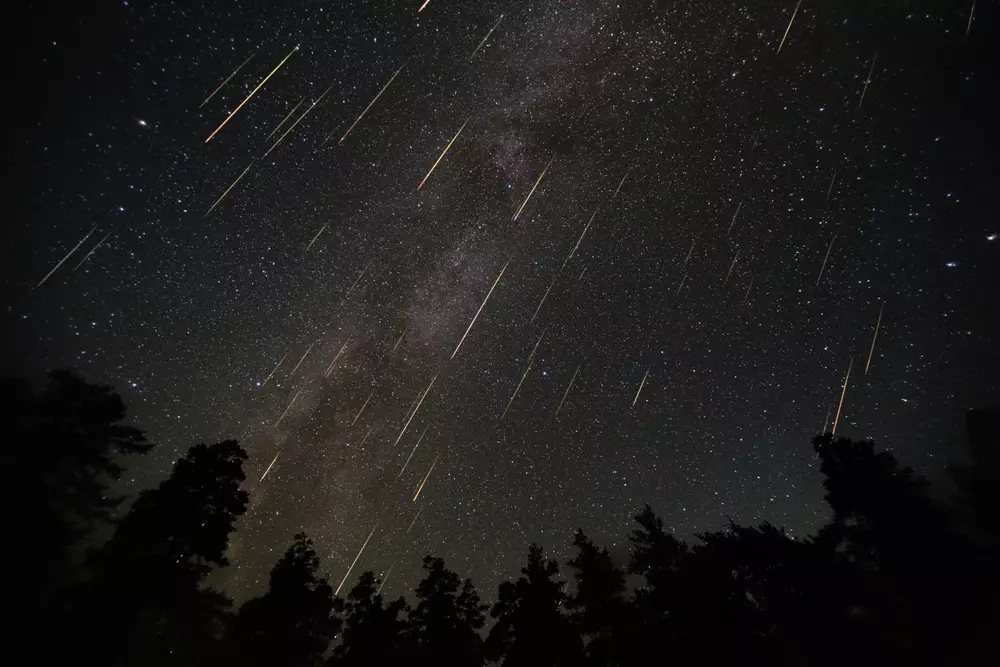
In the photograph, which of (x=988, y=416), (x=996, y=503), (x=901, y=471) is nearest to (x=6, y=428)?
(x=901, y=471)

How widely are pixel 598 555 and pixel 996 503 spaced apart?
1520cm

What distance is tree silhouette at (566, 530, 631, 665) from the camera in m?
15.3

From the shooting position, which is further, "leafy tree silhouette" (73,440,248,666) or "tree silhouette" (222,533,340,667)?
"tree silhouette" (222,533,340,667)

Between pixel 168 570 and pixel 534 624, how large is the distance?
12.6m

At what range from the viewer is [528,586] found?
56.3 ft

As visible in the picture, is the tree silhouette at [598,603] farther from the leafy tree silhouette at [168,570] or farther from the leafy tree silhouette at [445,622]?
the leafy tree silhouette at [168,570]

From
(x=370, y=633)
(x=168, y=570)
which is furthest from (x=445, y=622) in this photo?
(x=168, y=570)

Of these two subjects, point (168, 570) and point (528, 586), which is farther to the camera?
point (528, 586)

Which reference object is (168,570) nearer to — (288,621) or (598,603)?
(288,621)

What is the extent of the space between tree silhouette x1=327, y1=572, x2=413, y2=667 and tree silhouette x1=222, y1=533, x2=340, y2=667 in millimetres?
974

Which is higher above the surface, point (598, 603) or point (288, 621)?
point (598, 603)

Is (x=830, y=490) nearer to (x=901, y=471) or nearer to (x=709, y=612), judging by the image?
(x=901, y=471)

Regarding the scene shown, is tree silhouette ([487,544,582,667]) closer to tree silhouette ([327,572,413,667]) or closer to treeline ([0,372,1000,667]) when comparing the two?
treeline ([0,372,1000,667])

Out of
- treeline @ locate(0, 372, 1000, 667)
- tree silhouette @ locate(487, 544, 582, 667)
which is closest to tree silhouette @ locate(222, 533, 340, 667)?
treeline @ locate(0, 372, 1000, 667)
